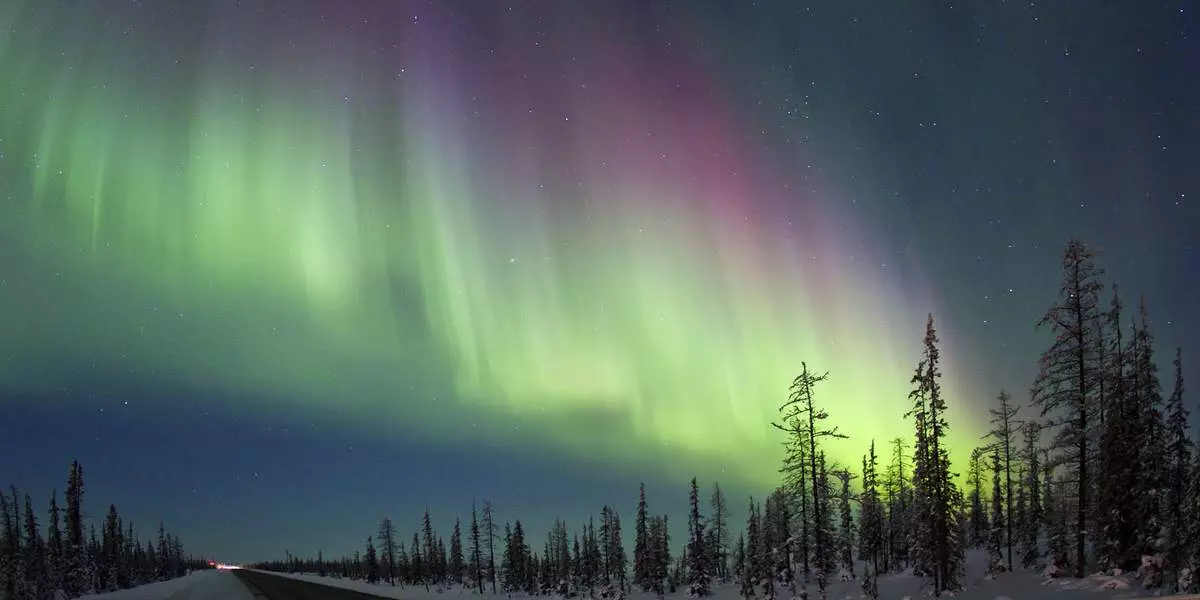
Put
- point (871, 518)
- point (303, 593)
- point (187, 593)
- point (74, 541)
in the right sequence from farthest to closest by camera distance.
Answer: point (74, 541), point (871, 518), point (187, 593), point (303, 593)

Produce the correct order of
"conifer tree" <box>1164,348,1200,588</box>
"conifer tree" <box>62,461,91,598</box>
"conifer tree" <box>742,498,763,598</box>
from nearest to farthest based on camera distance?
"conifer tree" <box>1164,348,1200,588</box> → "conifer tree" <box>742,498,763,598</box> → "conifer tree" <box>62,461,91,598</box>

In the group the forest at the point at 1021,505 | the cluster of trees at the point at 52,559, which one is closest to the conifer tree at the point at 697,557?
the forest at the point at 1021,505

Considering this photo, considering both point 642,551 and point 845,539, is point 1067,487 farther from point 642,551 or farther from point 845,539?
point 642,551

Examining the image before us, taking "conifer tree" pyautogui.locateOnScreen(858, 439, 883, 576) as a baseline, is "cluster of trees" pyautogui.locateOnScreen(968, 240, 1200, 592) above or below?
above

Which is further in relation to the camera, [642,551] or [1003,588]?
[642,551]

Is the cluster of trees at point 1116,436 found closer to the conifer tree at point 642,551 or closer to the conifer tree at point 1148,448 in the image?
the conifer tree at point 1148,448

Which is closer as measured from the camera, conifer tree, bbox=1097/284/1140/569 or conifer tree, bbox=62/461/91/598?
conifer tree, bbox=1097/284/1140/569

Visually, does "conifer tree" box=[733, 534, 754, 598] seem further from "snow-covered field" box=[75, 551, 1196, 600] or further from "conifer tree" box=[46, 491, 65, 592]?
"conifer tree" box=[46, 491, 65, 592]

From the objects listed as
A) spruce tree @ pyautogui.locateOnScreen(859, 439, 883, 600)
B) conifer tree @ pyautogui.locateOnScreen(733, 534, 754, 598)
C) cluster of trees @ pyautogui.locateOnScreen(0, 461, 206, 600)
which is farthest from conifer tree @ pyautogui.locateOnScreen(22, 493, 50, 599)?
spruce tree @ pyautogui.locateOnScreen(859, 439, 883, 600)

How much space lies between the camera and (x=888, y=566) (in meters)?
69.9

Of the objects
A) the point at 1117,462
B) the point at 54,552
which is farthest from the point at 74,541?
the point at 1117,462

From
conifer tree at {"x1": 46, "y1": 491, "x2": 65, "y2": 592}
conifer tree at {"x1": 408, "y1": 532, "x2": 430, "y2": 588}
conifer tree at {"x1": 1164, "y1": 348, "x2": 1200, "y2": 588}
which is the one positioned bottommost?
conifer tree at {"x1": 408, "y1": 532, "x2": 430, "y2": 588}

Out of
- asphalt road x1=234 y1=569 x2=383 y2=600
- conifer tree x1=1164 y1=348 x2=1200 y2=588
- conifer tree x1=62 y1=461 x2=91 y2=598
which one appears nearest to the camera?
conifer tree x1=1164 y1=348 x2=1200 y2=588

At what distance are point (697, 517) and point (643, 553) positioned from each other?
1310 centimetres
